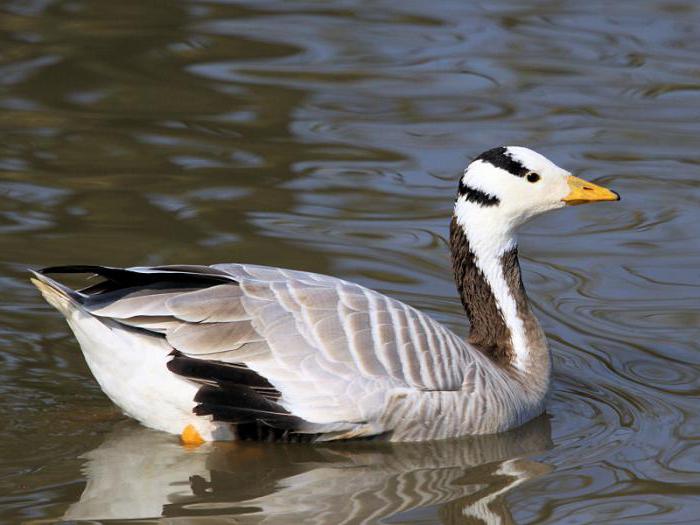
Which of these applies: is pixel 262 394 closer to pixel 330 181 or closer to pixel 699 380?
pixel 699 380

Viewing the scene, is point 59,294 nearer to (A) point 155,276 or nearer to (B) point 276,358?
(A) point 155,276

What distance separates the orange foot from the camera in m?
7.47

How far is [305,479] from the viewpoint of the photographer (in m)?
7.27

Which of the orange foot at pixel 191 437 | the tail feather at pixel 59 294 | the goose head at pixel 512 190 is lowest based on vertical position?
the orange foot at pixel 191 437

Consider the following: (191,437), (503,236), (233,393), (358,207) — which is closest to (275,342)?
(233,393)

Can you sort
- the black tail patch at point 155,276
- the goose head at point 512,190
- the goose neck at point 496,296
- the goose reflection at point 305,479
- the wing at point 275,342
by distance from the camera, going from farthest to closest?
the goose neck at point 496,296
the goose head at point 512,190
the black tail patch at point 155,276
the wing at point 275,342
the goose reflection at point 305,479

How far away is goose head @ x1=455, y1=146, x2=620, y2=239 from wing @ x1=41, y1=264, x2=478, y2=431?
838 mm

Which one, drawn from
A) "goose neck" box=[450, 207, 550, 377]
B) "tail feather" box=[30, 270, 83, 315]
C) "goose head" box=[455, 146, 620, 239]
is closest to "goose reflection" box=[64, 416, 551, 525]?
"goose neck" box=[450, 207, 550, 377]

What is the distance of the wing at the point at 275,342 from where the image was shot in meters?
7.33

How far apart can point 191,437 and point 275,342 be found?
0.63m

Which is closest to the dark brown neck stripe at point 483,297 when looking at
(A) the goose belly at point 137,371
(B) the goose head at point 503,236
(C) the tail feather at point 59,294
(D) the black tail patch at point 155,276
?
(B) the goose head at point 503,236

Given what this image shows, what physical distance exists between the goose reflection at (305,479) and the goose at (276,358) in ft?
0.33

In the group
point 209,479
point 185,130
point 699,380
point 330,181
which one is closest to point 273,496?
point 209,479

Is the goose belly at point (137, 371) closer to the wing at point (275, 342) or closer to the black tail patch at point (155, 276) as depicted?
the wing at point (275, 342)
